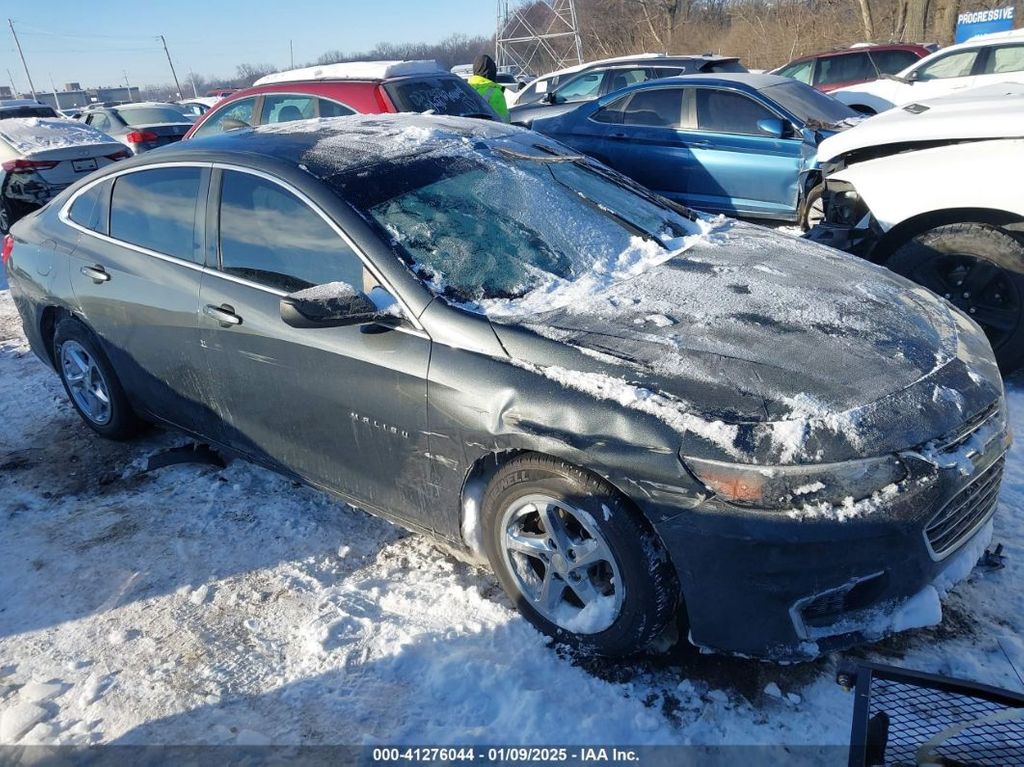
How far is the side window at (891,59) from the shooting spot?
1355 cm

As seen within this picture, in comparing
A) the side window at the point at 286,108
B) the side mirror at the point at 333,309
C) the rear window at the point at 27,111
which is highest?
the rear window at the point at 27,111

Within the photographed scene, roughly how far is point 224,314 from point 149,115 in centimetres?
1514

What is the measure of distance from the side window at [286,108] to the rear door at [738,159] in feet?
12.7

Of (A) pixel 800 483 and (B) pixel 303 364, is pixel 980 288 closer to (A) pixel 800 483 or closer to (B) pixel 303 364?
(A) pixel 800 483

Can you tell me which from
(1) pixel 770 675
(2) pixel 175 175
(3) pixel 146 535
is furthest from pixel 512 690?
(2) pixel 175 175

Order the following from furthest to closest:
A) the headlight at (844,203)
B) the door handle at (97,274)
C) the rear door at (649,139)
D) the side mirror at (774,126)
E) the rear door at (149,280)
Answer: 1. the rear door at (649,139)
2. the side mirror at (774,126)
3. the headlight at (844,203)
4. the door handle at (97,274)
5. the rear door at (149,280)

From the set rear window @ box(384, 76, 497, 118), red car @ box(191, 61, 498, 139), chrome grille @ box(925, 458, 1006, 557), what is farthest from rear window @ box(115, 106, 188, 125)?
chrome grille @ box(925, 458, 1006, 557)

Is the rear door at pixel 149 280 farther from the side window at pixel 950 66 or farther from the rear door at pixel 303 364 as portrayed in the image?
the side window at pixel 950 66

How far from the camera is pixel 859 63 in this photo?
A: 1367 cm

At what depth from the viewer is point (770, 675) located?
2480 millimetres

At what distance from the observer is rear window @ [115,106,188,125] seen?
15.4m

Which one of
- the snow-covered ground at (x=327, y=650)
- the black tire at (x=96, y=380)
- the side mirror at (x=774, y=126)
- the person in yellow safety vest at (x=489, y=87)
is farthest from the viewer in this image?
the person in yellow safety vest at (x=489, y=87)

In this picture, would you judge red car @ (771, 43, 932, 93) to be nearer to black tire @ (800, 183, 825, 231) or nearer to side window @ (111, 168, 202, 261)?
black tire @ (800, 183, 825, 231)

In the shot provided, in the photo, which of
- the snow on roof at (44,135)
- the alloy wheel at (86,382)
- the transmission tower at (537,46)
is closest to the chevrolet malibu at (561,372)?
the alloy wheel at (86,382)
